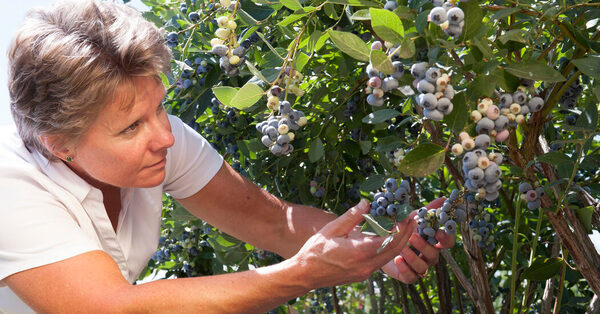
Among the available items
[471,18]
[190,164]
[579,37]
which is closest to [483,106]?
[471,18]

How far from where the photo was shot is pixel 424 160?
0.96m

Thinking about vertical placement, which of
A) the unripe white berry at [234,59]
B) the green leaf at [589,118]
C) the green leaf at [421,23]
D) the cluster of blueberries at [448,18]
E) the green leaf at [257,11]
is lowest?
the green leaf at [589,118]

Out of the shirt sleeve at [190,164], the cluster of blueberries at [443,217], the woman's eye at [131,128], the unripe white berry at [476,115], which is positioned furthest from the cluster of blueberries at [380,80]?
the shirt sleeve at [190,164]

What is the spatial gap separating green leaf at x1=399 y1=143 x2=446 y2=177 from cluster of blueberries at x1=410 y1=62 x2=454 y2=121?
8cm

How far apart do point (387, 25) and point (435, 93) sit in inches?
4.1

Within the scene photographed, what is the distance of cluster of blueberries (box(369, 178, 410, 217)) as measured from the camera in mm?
1171

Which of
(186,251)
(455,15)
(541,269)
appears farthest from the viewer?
(186,251)

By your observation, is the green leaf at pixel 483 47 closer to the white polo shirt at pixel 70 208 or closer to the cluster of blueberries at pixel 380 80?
the cluster of blueberries at pixel 380 80

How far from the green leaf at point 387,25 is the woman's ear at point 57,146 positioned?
671 millimetres

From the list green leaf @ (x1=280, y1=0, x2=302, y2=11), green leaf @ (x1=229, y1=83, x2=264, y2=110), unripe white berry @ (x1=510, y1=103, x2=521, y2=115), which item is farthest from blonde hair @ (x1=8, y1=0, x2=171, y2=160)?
unripe white berry @ (x1=510, y1=103, x2=521, y2=115)

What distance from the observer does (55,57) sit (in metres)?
1.23

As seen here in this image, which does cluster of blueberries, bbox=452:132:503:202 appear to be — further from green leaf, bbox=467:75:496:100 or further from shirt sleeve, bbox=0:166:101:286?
shirt sleeve, bbox=0:166:101:286

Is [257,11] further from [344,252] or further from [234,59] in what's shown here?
[344,252]

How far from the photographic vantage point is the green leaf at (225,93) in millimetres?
1177
